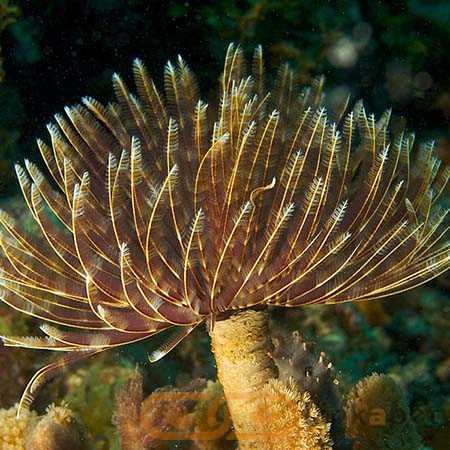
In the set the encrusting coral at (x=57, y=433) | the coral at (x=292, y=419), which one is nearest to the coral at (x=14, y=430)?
the encrusting coral at (x=57, y=433)

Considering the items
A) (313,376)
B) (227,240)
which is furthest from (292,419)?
(227,240)

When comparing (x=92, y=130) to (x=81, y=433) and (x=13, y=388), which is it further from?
(x=13, y=388)

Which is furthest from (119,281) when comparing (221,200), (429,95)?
(429,95)

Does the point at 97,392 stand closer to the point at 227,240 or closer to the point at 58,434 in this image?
the point at 58,434

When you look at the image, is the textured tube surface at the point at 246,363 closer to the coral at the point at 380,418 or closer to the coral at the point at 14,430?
the coral at the point at 380,418

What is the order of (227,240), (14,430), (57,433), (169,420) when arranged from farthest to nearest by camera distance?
(14,430), (169,420), (57,433), (227,240)

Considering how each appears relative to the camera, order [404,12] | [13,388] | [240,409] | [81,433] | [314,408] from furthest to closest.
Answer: [404,12] < [13,388] < [81,433] < [240,409] < [314,408]
